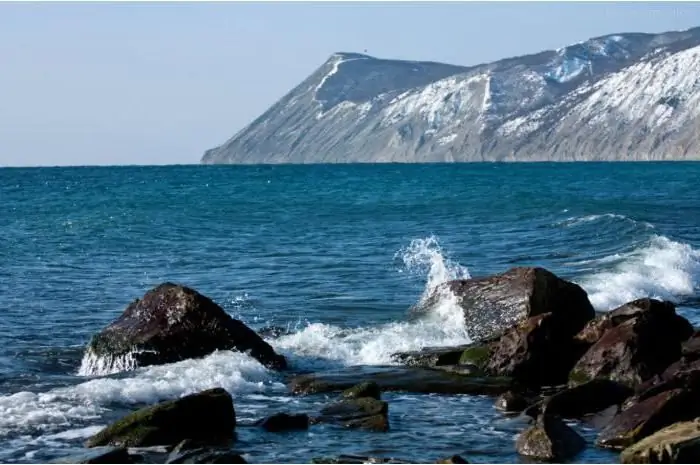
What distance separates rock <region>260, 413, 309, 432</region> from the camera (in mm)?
16172

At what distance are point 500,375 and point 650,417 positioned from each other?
4696mm

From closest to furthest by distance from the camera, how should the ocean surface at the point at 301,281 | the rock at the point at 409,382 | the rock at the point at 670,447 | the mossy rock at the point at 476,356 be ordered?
1. the rock at the point at 670,447
2. the ocean surface at the point at 301,281
3. the rock at the point at 409,382
4. the mossy rock at the point at 476,356

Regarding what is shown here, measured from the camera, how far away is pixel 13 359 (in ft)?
72.7

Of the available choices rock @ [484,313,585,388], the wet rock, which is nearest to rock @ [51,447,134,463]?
the wet rock

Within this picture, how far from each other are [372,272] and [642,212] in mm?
27358

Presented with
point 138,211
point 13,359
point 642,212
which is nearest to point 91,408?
point 13,359

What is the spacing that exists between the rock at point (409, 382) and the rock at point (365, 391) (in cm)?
84

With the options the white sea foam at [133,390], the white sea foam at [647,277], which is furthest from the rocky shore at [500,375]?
the white sea foam at [647,277]

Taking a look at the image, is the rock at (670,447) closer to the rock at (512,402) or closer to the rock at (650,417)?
the rock at (650,417)

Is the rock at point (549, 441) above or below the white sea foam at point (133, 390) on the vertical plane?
below

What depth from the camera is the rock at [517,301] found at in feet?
71.7

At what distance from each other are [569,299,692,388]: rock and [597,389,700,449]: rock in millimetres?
2751

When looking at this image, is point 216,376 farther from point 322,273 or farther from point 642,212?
point 642,212

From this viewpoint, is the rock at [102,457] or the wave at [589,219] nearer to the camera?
the rock at [102,457]
